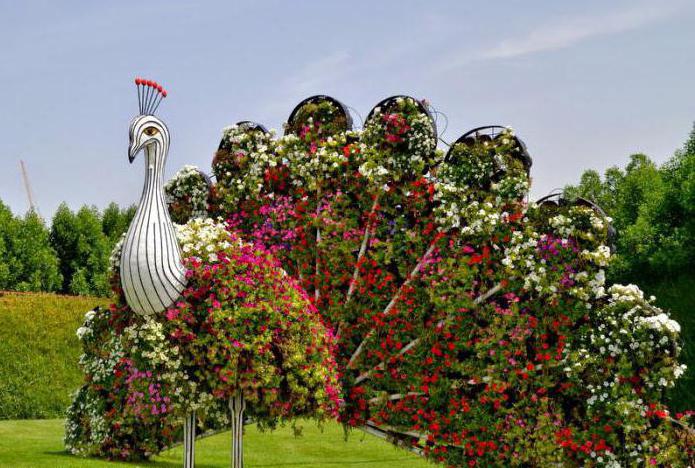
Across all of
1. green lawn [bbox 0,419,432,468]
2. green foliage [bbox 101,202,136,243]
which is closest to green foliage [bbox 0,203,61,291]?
green foliage [bbox 101,202,136,243]

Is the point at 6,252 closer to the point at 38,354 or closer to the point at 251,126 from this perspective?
the point at 38,354

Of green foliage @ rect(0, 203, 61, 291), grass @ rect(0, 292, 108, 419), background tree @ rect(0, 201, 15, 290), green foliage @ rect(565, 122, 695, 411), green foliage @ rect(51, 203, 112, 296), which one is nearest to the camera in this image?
green foliage @ rect(565, 122, 695, 411)

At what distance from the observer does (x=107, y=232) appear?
3334cm

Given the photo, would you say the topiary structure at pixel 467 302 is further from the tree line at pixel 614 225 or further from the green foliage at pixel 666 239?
the tree line at pixel 614 225

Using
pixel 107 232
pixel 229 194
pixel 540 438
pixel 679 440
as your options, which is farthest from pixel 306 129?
pixel 107 232

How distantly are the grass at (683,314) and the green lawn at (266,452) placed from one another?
16.6 ft

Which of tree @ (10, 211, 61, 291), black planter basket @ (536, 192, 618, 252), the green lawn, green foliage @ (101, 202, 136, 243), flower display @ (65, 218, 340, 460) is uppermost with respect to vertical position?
green foliage @ (101, 202, 136, 243)

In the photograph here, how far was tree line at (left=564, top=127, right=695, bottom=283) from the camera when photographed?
65.1ft

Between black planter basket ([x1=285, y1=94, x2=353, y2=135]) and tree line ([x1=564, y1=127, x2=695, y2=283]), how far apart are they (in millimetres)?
8477

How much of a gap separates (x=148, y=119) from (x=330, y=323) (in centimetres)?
345

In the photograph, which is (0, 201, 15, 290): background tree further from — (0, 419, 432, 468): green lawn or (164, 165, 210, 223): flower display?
(164, 165, 210, 223): flower display

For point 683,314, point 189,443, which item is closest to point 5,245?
point 683,314

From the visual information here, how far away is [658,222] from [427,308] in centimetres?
1370

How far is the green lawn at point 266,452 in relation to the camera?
36.8 ft
